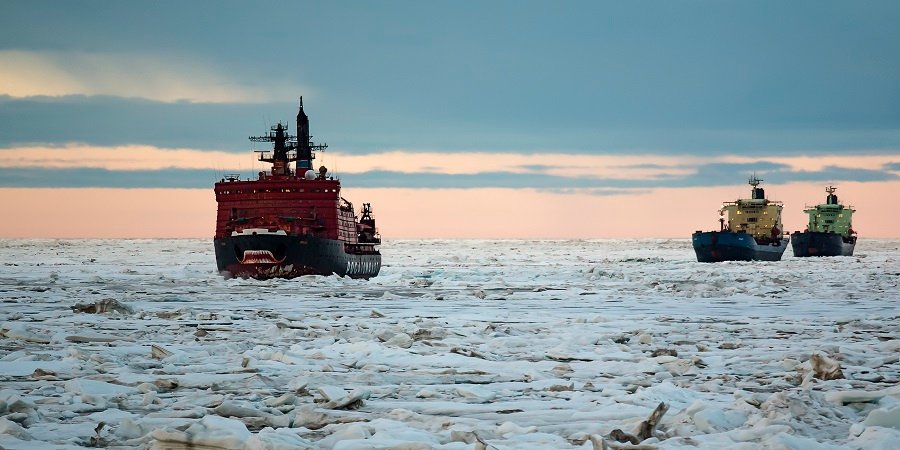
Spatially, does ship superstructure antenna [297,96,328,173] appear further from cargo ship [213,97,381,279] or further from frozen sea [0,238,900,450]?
frozen sea [0,238,900,450]

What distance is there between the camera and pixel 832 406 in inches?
306

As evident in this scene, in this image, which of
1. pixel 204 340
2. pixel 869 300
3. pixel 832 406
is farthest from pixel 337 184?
pixel 832 406

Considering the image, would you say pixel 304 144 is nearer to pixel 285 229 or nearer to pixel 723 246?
pixel 285 229

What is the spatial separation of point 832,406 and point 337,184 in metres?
30.9

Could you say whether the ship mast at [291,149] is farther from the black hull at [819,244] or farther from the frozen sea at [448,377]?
the black hull at [819,244]

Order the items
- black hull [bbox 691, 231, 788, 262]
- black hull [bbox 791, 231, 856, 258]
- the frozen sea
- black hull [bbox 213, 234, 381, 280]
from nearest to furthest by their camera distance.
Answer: the frozen sea < black hull [bbox 213, 234, 381, 280] < black hull [bbox 691, 231, 788, 262] < black hull [bbox 791, 231, 856, 258]

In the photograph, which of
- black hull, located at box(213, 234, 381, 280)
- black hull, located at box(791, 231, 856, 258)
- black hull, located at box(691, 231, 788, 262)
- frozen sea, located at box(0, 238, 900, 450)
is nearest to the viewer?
frozen sea, located at box(0, 238, 900, 450)

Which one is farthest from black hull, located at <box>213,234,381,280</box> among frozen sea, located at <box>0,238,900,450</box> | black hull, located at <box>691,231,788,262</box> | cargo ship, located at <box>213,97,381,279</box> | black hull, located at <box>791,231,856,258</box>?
black hull, located at <box>791,231,856,258</box>

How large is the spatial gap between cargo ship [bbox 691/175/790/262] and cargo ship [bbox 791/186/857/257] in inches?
153

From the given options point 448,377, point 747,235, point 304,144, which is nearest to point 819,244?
point 747,235

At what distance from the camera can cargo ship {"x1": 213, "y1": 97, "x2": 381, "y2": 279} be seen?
35.2m

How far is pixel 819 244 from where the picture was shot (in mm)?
81375

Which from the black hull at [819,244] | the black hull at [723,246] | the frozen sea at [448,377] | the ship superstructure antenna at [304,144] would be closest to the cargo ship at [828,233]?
the black hull at [819,244]

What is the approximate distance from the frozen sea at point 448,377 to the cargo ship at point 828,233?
6641 cm
